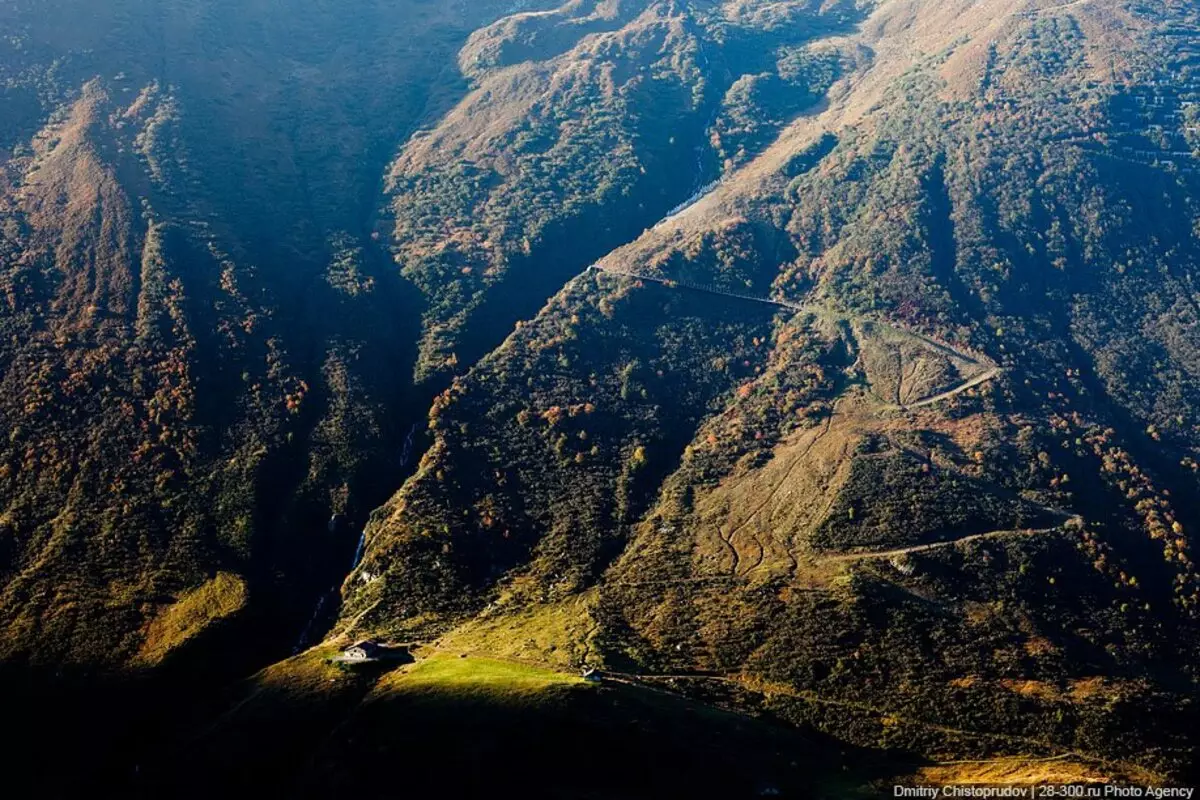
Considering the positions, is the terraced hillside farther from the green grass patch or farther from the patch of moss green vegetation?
the green grass patch

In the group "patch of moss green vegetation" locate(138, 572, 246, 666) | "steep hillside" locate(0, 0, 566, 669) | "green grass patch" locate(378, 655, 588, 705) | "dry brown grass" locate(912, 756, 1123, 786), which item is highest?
"steep hillside" locate(0, 0, 566, 669)

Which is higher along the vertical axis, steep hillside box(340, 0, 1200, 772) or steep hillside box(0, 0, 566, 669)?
steep hillside box(0, 0, 566, 669)

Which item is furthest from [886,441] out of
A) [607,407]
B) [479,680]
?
[479,680]

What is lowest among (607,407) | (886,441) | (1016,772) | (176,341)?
(1016,772)

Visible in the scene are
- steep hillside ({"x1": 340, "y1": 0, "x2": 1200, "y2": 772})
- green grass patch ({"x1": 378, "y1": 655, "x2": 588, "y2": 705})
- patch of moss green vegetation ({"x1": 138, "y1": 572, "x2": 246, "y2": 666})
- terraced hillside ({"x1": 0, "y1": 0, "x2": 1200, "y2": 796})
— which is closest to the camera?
green grass patch ({"x1": 378, "y1": 655, "x2": 588, "y2": 705})

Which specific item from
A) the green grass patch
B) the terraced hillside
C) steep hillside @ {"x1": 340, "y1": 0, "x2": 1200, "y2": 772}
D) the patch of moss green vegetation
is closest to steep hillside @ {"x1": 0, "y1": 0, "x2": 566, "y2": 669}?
the patch of moss green vegetation

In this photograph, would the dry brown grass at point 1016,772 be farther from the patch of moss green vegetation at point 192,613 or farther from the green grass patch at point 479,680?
the patch of moss green vegetation at point 192,613

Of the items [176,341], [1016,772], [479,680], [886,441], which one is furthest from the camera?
[176,341]

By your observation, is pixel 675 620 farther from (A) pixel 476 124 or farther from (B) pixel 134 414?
(A) pixel 476 124

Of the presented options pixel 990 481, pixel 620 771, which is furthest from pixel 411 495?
pixel 990 481

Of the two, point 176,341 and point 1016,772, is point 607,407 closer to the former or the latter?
point 176,341

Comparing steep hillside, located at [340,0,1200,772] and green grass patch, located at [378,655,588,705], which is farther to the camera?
steep hillside, located at [340,0,1200,772]

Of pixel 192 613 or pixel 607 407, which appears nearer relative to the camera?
pixel 192 613
